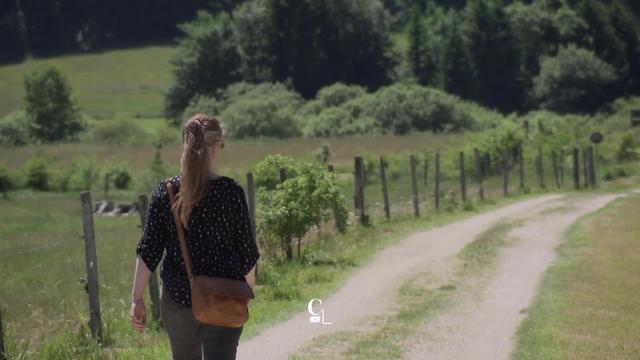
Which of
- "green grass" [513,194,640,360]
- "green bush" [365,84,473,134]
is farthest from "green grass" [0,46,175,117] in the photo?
"green grass" [513,194,640,360]

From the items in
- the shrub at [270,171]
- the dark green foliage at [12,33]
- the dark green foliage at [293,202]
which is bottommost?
the dark green foliage at [293,202]

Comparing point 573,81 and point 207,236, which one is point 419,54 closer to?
point 573,81

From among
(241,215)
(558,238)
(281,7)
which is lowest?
(558,238)

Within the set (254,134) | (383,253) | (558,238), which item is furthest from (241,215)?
(254,134)

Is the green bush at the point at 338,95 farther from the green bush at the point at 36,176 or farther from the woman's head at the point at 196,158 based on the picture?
the woman's head at the point at 196,158

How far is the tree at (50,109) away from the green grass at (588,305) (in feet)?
219

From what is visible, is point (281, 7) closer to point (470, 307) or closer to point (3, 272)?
point (3, 272)

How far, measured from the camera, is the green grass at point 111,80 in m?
107

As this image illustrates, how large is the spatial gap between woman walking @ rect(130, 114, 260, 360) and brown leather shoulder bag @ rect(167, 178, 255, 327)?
0.13ft

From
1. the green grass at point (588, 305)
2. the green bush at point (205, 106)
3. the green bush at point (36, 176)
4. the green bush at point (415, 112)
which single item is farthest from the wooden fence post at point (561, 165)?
the green bush at point (205, 106)

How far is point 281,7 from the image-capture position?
354ft

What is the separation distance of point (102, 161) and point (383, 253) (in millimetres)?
40081

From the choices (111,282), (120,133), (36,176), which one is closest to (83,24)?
(120,133)

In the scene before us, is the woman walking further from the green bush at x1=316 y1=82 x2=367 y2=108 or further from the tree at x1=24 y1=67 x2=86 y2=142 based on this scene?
the green bush at x1=316 y1=82 x2=367 y2=108
